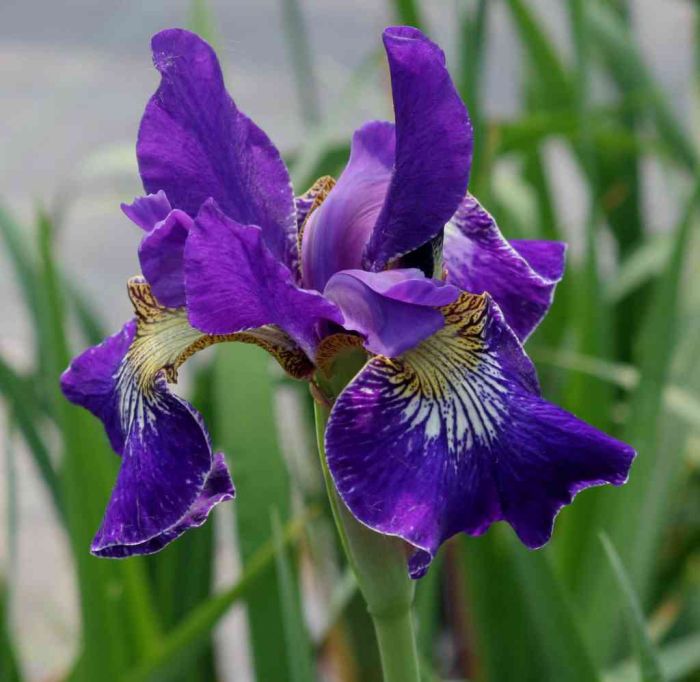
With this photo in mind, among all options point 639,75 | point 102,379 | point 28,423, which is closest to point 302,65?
point 639,75

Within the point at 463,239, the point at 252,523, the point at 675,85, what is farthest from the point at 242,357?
the point at 675,85

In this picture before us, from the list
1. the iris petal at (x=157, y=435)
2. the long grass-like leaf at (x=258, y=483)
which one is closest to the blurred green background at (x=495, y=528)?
the long grass-like leaf at (x=258, y=483)

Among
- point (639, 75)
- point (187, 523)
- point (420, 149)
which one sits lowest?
point (187, 523)

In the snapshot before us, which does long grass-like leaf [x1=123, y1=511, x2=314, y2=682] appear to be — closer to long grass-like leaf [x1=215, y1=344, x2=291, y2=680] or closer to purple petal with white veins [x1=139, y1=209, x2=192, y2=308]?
long grass-like leaf [x1=215, y1=344, x2=291, y2=680]

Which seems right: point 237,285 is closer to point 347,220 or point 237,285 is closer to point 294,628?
point 347,220

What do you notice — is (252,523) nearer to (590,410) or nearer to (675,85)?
(590,410)

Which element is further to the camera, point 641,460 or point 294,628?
point 641,460

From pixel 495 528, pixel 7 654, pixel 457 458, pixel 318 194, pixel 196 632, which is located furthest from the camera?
pixel 495 528
